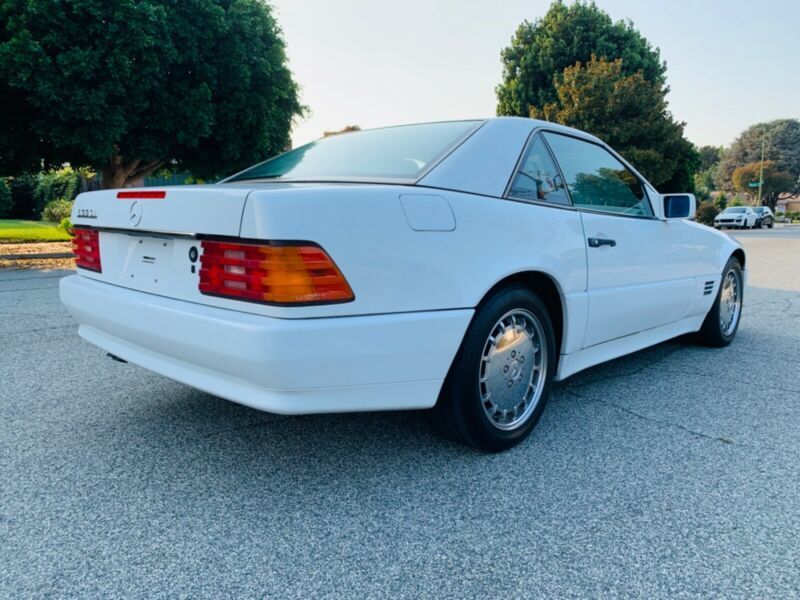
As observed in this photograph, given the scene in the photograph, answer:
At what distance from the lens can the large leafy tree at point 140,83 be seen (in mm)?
10023

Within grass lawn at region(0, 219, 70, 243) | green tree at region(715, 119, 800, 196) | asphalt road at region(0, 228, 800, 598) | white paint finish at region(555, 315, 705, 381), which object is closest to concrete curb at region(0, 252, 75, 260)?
grass lawn at region(0, 219, 70, 243)

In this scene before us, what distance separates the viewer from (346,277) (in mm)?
1986

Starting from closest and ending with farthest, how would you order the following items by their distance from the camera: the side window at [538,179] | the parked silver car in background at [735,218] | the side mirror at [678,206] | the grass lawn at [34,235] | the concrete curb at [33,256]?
the side window at [538,179], the side mirror at [678,206], the concrete curb at [33,256], the grass lawn at [34,235], the parked silver car in background at [735,218]

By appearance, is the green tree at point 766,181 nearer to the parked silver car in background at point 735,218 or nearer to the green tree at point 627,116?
the parked silver car in background at point 735,218

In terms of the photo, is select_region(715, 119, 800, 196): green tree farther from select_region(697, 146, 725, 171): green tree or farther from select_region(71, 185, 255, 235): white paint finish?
select_region(71, 185, 255, 235): white paint finish

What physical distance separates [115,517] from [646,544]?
1.80 meters

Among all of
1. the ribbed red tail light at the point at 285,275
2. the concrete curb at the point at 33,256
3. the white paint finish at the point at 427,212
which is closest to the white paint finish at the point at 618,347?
the white paint finish at the point at 427,212

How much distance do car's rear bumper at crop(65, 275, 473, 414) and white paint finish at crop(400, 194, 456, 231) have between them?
1.07 feet

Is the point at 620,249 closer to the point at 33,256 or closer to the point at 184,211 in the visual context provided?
the point at 184,211

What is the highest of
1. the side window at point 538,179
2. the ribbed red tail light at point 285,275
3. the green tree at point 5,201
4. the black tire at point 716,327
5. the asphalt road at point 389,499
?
the green tree at point 5,201

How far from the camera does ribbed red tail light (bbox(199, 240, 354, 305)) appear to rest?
193 centimetres

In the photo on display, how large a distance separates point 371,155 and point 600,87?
75.6 ft

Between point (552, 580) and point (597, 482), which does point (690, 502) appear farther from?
point (552, 580)

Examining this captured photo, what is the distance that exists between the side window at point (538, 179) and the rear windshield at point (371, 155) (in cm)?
31
